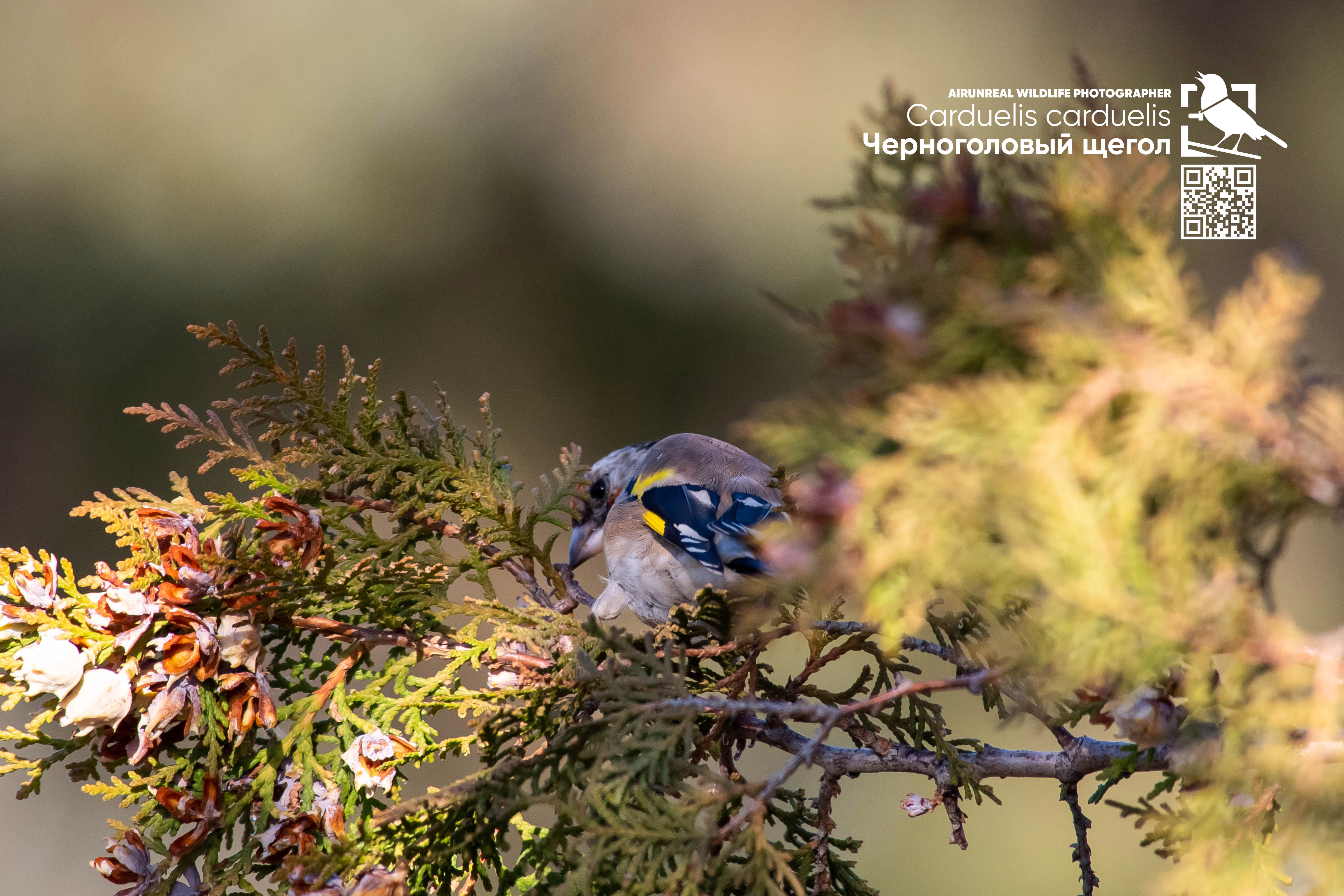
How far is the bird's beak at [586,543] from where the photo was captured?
1259mm

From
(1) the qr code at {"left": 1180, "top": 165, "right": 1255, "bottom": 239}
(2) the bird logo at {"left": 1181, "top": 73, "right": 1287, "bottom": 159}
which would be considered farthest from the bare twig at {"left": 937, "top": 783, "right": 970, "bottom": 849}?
(2) the bird logo at {"left": 1181, "top": 73, "right": 1287, "bottom": 159}

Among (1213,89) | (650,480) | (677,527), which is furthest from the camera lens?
(1213,89)

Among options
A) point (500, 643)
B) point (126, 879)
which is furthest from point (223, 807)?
point (500, 643)

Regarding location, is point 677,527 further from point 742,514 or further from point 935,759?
point 935,759

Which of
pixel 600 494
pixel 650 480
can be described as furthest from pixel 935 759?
pixel 600 494

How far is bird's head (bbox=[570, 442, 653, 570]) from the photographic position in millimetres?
1265

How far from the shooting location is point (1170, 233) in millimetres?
409

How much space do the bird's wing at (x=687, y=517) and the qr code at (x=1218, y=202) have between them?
898mm

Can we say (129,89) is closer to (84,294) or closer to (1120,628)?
(84,294)

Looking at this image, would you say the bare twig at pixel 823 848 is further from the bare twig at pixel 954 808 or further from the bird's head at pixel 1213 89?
the bird's head at pixel 1213 89

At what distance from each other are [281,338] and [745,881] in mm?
2434

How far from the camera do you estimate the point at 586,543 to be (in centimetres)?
127

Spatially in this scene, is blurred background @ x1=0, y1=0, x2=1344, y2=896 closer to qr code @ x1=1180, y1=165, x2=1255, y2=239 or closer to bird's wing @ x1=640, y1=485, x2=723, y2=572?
qr code @ x1=1180, y1=165, x2=1255, y2=239

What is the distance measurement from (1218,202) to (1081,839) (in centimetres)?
181
